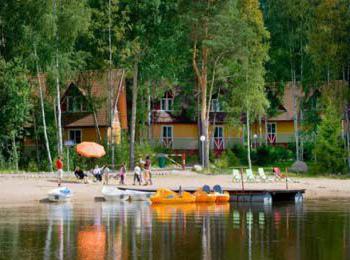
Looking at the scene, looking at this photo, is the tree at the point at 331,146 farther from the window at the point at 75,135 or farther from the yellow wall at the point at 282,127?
the yellow wall at the point at 282,127

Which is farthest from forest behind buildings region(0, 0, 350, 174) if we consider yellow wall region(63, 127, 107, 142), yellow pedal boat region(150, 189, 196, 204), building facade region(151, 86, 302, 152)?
yellow pedal boat region(150, 189, 196, 204)

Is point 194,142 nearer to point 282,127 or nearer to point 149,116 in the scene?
point 149,116

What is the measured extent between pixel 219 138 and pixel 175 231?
5111 centimetres

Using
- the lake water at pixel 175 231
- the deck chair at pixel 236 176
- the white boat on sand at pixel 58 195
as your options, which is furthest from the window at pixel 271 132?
the white boat on sand at pixel 58 195

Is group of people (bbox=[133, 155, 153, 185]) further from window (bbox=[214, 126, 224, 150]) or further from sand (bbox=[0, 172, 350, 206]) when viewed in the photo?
window (bbox=[214, 126, 224, 150])

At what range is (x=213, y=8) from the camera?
213 ft

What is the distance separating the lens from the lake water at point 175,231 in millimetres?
27359

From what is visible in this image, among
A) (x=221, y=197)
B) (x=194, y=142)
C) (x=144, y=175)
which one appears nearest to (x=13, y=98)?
(x=144, y=175)

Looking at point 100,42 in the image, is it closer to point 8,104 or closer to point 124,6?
point 124,6

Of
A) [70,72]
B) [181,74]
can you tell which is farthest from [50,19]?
[181,74]

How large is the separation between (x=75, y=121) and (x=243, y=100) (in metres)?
13.8

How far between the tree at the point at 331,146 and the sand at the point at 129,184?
353cm

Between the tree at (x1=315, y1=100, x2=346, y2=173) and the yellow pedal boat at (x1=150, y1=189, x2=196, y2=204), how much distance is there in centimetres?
1950

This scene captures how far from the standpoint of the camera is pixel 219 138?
83.6 metres
